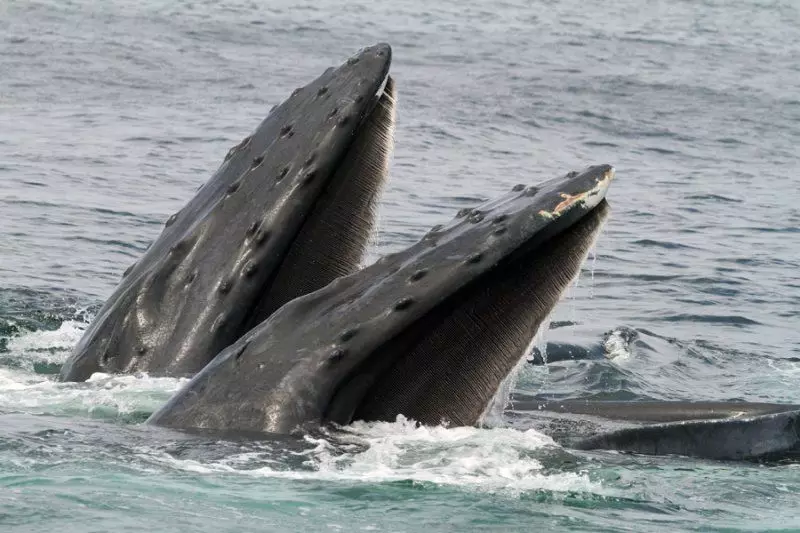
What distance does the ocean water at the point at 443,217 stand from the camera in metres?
6.07

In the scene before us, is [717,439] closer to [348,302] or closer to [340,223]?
[348,302]

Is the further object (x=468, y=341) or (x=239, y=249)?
(x=239, y=249)

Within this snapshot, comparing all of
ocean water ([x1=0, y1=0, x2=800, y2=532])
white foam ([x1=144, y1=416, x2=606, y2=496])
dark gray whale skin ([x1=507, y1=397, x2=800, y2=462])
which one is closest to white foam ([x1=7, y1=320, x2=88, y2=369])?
ocean water ([x1=0, y1=0, x2=800, y2=532])

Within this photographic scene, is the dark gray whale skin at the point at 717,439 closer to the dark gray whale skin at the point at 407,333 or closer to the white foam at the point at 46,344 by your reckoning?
the dark gray whale skin at the point at 407,333

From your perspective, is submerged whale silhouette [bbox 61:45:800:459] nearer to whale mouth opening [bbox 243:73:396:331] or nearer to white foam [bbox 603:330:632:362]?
whale mouth opening [bbox 243:73:396:331]

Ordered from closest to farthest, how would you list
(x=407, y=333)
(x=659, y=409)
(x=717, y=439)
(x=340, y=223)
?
(x=407, y=333) < (x=717, y=439) < (x=340, y=223) < (x=659, y=409)

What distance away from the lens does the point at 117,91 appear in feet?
85.3

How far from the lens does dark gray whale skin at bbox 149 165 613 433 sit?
628 cm

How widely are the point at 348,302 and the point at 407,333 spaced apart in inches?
11.0

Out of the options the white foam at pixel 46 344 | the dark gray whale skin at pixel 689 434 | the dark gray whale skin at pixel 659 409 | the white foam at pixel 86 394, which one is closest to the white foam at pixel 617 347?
the dark gray whale skin at pixel 659 409

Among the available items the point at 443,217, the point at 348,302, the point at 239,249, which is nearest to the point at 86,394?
the point at 239,249

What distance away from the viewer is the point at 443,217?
1745 centimetres

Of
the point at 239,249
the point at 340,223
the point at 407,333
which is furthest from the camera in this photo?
the point at 340,223

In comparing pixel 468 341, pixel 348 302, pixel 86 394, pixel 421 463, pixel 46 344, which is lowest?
pixel 46 344
